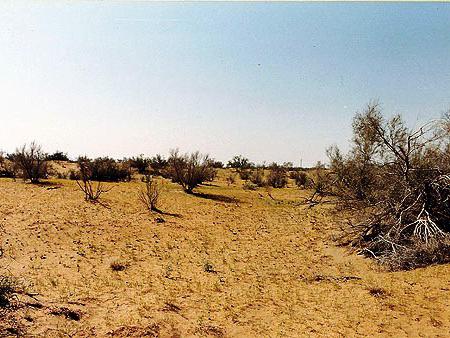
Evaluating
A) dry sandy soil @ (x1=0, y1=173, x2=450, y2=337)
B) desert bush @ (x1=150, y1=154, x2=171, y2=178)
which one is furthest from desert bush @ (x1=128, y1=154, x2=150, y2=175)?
dry sandy soil @ (x1=0, y1=173, x2=450, y2=337)

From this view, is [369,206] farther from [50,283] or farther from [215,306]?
[50,283]

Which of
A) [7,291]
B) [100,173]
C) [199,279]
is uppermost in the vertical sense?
[100,173]

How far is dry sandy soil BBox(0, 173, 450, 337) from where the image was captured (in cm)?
546

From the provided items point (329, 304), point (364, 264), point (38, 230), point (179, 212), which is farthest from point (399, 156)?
point (38, 230)

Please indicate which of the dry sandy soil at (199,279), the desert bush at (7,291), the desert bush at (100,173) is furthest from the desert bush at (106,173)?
the desert bush at (7,291)

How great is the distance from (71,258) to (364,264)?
7.42 metres

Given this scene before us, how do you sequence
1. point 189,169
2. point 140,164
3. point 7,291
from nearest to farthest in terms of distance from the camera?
point 7,291
point 189,169
point 140,164

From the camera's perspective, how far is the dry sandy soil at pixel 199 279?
17.9 feet

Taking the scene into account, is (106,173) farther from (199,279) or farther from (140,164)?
(199,279)

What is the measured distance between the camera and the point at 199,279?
7.62 metres

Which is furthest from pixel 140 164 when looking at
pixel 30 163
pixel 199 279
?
pixel 199 279

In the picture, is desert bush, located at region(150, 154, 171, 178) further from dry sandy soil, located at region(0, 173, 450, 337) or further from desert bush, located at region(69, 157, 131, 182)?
dry sandy soil, located at region(0, 173, 450, 337)

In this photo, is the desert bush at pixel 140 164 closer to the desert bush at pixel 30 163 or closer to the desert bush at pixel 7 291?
the desert bush at pixel 30 163

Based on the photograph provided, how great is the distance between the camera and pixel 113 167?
24.0 meters
